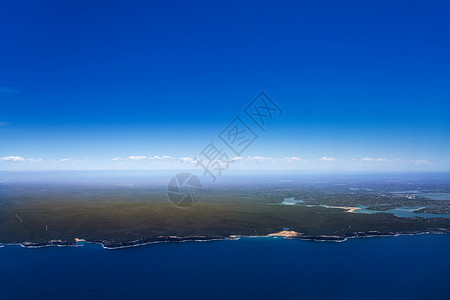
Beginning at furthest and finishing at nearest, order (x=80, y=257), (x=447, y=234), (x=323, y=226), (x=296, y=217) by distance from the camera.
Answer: (x=296, y=217) → (x=323, y=226) → (x=447, y=234) → (x=80, y=257)

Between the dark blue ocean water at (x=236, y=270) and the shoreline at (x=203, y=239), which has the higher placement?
the shoreline at (x=203, y=239)

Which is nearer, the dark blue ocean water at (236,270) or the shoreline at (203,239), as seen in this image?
the dark blue ocean water at (236,270)

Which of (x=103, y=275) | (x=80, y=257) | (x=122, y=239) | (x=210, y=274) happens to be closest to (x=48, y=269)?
(x=80, y=257)

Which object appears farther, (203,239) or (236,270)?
(203,239)

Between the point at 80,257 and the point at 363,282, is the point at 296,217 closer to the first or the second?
the point at 363,282

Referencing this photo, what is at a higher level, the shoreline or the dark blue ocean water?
the shoreline

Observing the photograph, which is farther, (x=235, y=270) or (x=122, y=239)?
(x=122, y=239)

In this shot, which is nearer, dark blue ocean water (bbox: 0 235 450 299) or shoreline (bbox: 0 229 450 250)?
dark blue ocean water (bbox: 0 235 450 299)

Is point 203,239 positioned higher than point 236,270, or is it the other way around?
point 203,239
